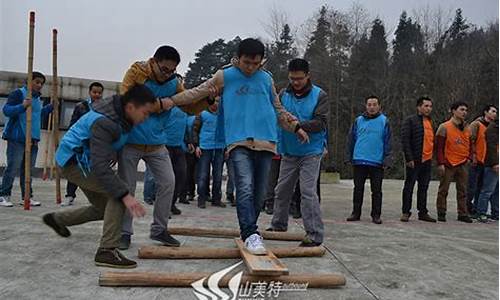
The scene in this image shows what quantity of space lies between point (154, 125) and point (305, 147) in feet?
4.45

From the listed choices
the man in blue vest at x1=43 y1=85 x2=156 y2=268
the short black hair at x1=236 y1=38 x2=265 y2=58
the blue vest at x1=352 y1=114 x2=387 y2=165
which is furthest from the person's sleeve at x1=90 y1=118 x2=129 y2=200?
the blue vest at x1=352 y1=114 x2=387 y2=165

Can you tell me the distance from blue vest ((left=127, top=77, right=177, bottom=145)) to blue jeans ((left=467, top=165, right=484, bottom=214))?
5552 millimetres

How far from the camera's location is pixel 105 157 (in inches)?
126

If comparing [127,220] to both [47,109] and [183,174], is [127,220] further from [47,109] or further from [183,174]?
[47,109]

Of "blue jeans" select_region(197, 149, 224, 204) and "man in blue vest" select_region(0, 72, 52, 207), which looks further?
"blue jeans" select_region(197, 149, 224, 204)

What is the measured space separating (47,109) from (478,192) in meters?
6.69

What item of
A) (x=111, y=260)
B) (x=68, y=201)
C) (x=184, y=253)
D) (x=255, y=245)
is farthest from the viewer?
(x=68, y=201)

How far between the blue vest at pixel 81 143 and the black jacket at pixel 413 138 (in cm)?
440

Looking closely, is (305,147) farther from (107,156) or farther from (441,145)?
(441,145)

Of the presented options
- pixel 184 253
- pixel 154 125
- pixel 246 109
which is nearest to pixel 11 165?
pixel 154 125

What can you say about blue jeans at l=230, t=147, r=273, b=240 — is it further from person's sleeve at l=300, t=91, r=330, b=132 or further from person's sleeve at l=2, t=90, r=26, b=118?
person's sleeve at l=2, t=90, r=26, b=118

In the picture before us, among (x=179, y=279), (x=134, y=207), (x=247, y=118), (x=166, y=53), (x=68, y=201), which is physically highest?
(x=166, y=53)

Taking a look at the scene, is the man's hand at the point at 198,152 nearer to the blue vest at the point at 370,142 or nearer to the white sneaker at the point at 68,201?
the white sneaker at the point at 68,201

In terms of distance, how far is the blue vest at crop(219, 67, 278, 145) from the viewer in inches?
148
